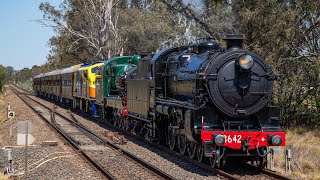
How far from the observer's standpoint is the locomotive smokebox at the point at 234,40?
41.8ft

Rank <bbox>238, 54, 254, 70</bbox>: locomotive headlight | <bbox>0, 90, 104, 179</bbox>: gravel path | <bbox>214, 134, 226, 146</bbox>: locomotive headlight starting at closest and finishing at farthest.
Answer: <bbox>214, 134, 226, 146</bbox>: locomotive headlight
<bbox>238, 54, 254, 70</bbox>: locomotive headlight
<bbox>0, 90, 104, 179</bbox>: gravel path

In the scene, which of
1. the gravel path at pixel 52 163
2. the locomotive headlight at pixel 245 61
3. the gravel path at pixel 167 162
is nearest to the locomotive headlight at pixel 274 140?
the gravel path at pixel 167 162

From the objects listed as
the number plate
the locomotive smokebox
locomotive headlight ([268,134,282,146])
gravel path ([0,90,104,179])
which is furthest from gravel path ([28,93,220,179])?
the locomotive smokebox

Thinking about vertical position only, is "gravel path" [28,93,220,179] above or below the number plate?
below

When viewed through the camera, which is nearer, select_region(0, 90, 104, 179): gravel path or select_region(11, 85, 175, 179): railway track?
select_region(11, 85, 175, 179): railway track

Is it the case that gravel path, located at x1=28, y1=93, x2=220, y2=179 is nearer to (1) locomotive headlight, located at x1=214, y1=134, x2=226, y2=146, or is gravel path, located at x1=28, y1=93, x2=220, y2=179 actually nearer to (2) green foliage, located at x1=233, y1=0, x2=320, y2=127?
(1) locomotive headlight, located at x1=214, y1=134, x2=226, y2=146

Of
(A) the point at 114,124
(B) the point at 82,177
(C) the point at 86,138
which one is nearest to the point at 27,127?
(B) the point at 82,177

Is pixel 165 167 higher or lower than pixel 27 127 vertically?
lower

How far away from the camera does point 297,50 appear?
74.1 feet

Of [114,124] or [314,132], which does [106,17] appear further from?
[314,132]

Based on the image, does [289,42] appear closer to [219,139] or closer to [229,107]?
[229,107]

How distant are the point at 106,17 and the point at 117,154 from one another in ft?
102

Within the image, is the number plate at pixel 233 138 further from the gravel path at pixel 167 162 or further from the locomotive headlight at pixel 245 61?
the locomotive headlight at pixel 245 61

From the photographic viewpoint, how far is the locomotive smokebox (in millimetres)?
12742
